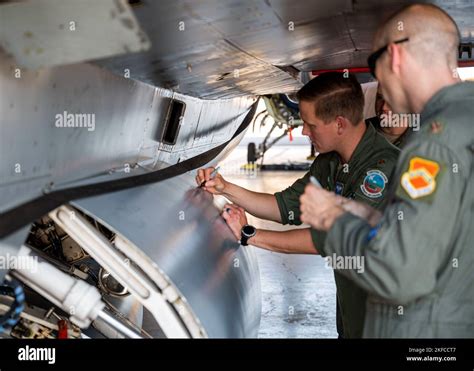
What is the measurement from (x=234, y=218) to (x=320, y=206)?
3.69 ft

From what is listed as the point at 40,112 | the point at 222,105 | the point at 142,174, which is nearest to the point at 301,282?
the point at 222,105

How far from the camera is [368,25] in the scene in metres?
2.46

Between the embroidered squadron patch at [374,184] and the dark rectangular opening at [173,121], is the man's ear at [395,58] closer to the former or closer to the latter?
the embroidered squadron patch at [374,184]

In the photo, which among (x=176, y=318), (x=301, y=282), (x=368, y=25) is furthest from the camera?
(x=301, y=282)

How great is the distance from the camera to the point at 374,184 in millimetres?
2404

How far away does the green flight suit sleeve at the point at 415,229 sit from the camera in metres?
1.46

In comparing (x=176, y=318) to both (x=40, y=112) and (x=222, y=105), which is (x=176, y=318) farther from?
(x=222, y=105)

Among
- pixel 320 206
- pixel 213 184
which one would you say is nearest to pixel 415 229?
pixel 320 206

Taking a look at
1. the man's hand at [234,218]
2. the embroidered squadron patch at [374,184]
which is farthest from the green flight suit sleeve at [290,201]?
the embroidered squadron patch at [374,184]

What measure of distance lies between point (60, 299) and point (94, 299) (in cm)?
10

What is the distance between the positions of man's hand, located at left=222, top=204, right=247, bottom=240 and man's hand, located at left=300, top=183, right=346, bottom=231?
1.09 meters

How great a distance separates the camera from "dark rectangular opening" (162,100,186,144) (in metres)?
3.13

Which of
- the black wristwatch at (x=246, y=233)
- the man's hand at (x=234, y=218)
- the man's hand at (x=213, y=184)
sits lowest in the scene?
the black wristwatch at (x=246, y=233)

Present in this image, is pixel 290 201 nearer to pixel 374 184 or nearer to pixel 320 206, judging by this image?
pixel 374 184
